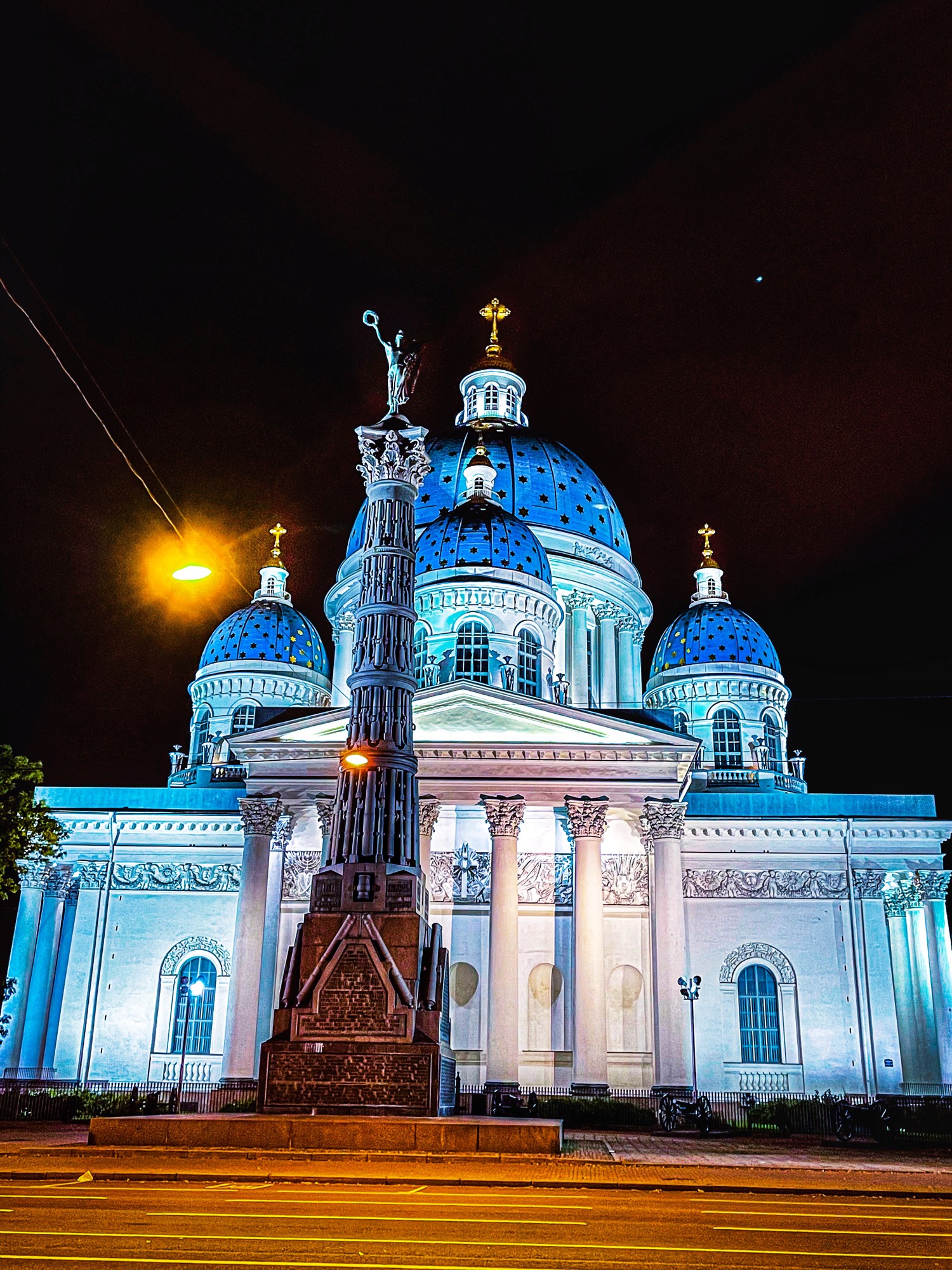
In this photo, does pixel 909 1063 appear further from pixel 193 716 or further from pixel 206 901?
pixel 193 716

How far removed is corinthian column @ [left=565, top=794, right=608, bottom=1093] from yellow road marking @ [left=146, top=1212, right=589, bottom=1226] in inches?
1005

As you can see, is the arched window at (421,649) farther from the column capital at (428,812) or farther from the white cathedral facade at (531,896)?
the column capital at (428,812)

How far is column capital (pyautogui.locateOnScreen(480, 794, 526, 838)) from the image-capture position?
3903 centimetres

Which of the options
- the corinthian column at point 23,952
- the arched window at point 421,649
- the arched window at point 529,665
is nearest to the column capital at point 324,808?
the arched window at point 421,649

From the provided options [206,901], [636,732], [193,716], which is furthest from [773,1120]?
[193,716]

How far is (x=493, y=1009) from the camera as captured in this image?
36344mm

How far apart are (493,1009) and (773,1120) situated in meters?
8.47

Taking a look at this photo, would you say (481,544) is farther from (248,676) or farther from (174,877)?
(174,877)

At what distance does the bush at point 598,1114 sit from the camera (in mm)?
33219

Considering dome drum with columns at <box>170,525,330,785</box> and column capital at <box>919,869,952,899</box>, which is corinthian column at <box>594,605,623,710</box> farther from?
column capital at <box>919,869,952,899</box>

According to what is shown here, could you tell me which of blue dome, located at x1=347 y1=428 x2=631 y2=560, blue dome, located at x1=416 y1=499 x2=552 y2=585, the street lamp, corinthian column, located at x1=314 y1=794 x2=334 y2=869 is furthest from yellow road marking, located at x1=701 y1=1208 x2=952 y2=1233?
blue dome, located at x1=347 y1=428 x2=631 y2=560

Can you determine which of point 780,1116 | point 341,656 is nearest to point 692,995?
point 780,1116

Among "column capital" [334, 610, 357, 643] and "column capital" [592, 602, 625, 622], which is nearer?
"column capital" [334, 610, 357, 643]

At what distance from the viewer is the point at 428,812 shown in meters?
39.0
